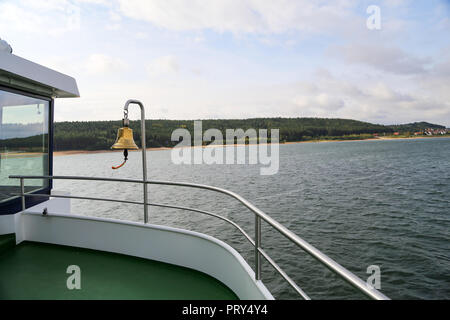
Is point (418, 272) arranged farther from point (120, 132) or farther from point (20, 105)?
point (20, 105)

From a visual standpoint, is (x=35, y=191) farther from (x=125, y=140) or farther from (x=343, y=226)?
(x=343, y=226)

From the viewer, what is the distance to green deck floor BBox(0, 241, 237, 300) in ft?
7.58

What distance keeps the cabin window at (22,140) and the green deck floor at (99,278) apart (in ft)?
4.02

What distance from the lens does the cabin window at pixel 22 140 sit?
→ 3661 millimetres

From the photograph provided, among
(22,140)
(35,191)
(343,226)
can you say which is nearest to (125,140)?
(22,140)

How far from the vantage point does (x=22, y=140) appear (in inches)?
159

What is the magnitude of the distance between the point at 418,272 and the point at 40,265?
24.2 feet

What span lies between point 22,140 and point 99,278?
268 centimetres

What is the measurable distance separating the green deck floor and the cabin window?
1.23m

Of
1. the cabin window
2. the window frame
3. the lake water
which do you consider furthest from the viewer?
the lake water

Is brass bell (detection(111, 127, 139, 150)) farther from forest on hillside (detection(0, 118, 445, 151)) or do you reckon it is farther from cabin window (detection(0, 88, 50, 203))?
cabin window (detection(0, 88, 50, 203))

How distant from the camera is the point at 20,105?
12.6 feet

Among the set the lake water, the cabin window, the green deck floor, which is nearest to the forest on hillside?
the cabin window
